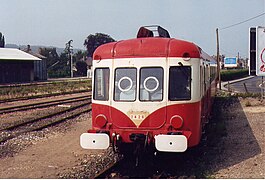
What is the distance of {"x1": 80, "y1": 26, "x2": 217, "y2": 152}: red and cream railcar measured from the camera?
24.8 ft

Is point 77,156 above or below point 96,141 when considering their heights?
below

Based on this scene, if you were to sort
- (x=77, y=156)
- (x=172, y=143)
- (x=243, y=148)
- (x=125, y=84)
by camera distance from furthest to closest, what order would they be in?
(x=243, y=148) < (x=77, y=156) < (x=125, y=84) < (x=172, y=143)

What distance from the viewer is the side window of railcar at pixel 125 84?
25.7 feet

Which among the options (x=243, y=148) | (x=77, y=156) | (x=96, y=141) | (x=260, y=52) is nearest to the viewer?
(x=96, y=141)

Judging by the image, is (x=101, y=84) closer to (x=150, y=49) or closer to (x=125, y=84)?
(x=125, y=84)

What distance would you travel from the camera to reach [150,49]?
782cm

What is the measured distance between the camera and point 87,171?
8.08 metres

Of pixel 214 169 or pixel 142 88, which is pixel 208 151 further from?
pixel 142 88

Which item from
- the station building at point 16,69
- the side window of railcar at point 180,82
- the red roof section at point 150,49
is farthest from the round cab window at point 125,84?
the station building at point 16,69

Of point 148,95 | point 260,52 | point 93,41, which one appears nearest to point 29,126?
point 148,95

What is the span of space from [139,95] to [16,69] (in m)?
48.0

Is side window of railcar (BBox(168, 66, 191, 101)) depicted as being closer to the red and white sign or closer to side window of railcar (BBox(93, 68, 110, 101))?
side window of railcar (BBox(93, 68, 110, 101))

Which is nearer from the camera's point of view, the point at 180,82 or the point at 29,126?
the point at 180,82

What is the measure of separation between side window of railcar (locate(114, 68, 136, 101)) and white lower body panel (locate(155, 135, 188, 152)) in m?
1.07
